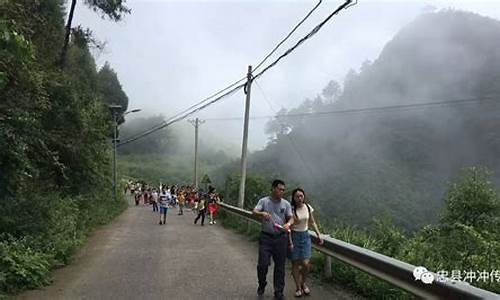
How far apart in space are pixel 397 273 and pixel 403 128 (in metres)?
78.6

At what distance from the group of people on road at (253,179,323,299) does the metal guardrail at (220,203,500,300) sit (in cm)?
65

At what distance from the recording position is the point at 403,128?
8200 cm

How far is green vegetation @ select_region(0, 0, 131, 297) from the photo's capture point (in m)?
9.02

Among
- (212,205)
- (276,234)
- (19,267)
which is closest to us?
(276,234)

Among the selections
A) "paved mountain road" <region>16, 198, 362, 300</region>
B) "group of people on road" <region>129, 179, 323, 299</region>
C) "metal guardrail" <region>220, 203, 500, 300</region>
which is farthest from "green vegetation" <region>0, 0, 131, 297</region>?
"metal guardrail" <region>220, 203, 500, 300</region>

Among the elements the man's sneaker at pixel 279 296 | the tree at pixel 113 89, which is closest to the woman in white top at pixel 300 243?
the man's sneaker at pixel 279 296

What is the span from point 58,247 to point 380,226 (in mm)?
6515

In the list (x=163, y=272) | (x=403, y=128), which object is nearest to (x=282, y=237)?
(x=163, y=272)

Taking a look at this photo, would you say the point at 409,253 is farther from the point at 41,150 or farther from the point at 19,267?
the point at 41,150

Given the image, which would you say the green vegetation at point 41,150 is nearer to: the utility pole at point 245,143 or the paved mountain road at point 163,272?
the paved mountain road at point 163,272

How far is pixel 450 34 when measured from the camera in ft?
324

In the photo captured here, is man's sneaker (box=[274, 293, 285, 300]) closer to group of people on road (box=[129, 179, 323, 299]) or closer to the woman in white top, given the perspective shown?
group of people on road (box=[129, 179, 323, 299])

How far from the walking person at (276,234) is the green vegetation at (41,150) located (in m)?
3.70

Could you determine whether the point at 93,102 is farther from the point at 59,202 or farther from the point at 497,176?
the point at 497,176
